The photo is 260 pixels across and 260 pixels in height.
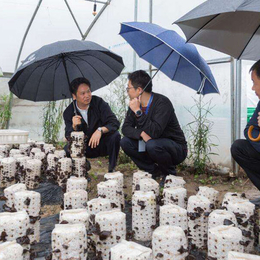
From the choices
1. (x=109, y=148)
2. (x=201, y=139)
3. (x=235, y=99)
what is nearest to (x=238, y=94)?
(x=235, y=99)

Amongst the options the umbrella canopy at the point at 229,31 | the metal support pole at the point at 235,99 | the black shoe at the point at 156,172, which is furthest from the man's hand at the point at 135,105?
the metal support pole at the point at 235,99

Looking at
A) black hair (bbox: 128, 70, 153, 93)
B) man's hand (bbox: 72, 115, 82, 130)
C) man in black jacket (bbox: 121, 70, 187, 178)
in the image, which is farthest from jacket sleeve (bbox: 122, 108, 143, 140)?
man's hand (bbox: 72, 115, 82, 130)

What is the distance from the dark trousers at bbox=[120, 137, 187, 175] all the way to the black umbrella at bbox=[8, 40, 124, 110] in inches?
37.7

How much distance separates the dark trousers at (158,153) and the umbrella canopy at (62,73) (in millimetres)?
952

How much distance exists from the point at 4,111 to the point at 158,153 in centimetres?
426

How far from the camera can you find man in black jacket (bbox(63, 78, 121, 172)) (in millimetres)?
3465

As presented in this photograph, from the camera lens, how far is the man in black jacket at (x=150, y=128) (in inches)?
126

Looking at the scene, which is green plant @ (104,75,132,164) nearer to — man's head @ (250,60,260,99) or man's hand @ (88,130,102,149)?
man's hand @ (88,130,102,149)

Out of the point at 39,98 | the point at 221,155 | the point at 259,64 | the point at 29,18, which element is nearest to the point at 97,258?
the point at 259,64

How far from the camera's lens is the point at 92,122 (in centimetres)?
368

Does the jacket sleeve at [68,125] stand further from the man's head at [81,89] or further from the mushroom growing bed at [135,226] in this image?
the mushroom growing bed at [135,226]

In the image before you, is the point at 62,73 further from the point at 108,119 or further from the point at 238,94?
the point at 238,94

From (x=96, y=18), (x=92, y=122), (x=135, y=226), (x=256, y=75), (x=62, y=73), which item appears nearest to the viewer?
(x=135, y=226)

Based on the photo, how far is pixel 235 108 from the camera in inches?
153
